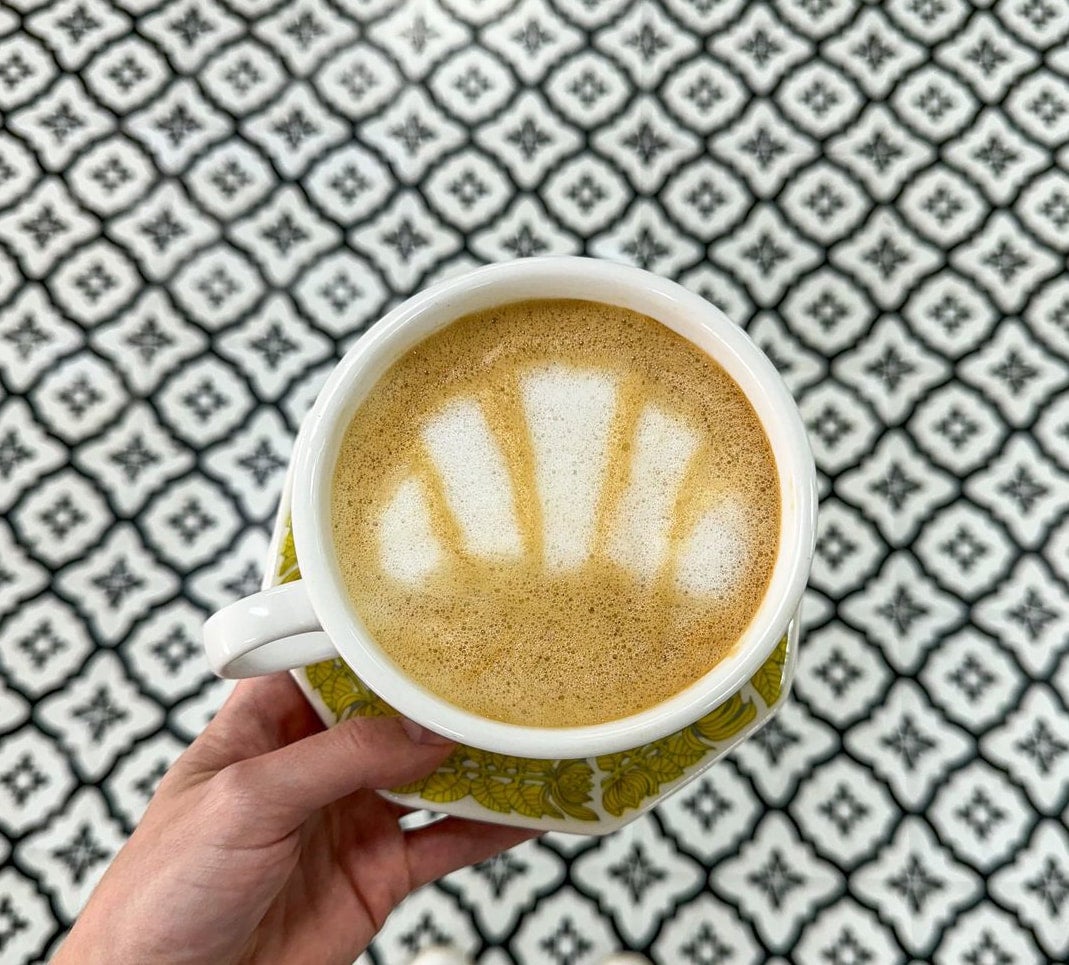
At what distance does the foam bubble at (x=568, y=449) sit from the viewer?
428 mm

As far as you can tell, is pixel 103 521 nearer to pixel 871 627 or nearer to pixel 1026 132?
pixel 871 627

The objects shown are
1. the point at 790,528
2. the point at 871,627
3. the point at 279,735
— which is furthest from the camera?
the point at 871,627

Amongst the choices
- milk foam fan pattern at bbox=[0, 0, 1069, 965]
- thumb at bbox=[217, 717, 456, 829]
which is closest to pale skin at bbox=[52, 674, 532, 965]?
thumb at bbox=[217, 717, 456, 829]

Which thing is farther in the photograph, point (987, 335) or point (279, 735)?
point (987, 335)

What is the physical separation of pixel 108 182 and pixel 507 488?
1.71 feet

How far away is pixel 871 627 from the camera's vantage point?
0.69 m

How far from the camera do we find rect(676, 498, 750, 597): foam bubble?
426 mm

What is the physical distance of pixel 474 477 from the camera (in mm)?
436

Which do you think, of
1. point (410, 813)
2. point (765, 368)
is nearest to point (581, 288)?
point (765, 368)

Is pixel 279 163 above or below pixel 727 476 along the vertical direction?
above

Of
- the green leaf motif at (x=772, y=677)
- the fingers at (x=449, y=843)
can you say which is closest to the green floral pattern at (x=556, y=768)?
the green leaf motif at (x=772, y=677)

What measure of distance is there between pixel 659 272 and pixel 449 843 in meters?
0.44

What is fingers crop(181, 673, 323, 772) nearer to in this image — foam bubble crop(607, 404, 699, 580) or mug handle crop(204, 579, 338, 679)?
mug handle crop(204, 579, 338, 679)

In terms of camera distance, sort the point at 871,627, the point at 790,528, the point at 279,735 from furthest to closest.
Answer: the point at 871,627 < the point at 279,735 < the point at 790,528
